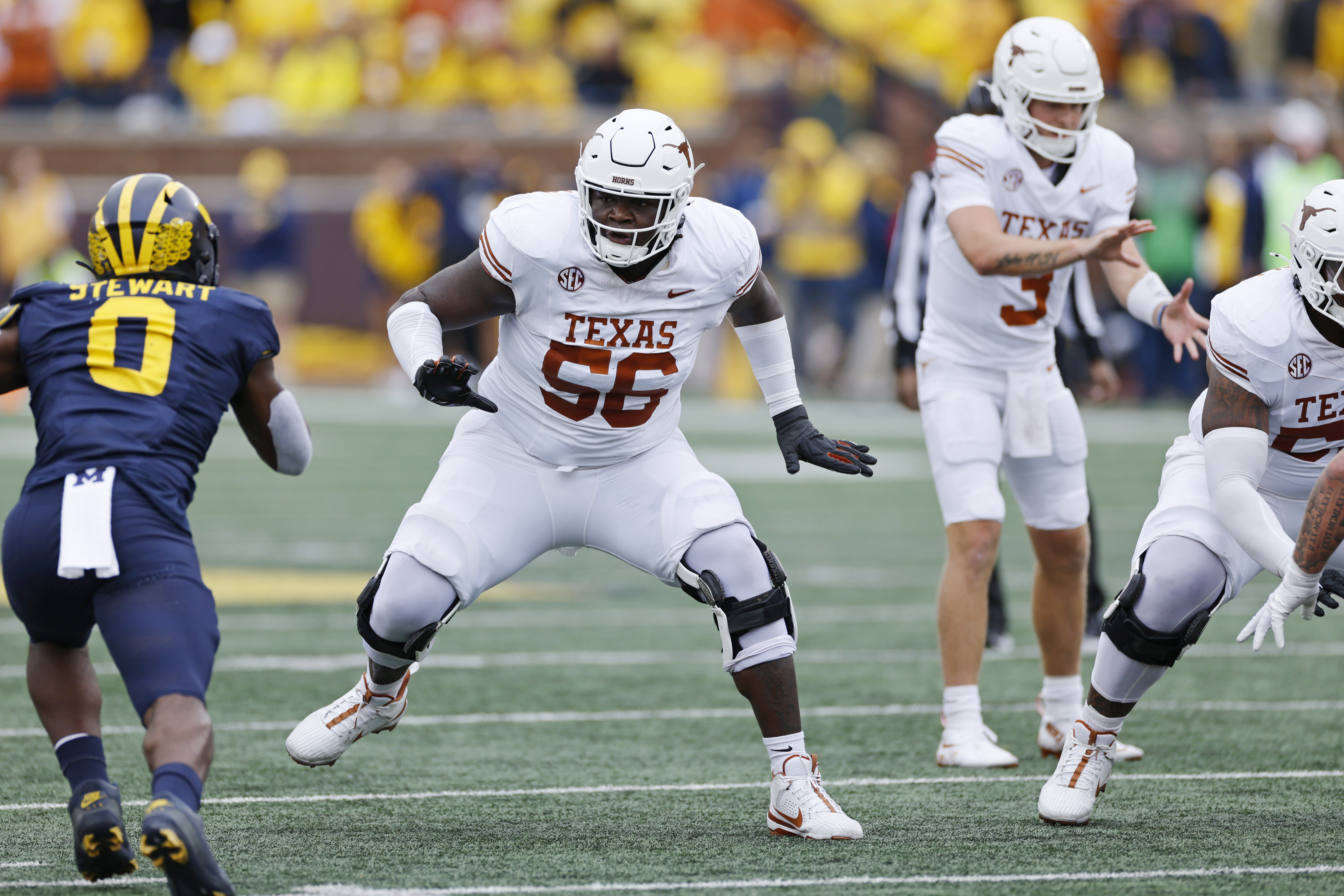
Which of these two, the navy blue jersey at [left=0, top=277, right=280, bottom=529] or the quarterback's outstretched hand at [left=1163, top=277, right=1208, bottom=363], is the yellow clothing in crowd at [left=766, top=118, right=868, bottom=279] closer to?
the quarterback's outstretched hand at [left=1163, top=277, right=1208, bottom=363]

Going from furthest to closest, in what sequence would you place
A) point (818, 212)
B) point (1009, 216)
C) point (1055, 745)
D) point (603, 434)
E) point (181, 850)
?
point (818, 212) → point (1009, 216) → point (1055, 745) → point (603, 434) → point (181, 850)

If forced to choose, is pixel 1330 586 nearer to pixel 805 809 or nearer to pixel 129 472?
pixel 805 809

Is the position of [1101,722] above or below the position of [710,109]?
above

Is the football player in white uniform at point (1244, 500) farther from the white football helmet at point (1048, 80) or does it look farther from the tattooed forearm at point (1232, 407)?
the white football helmet at point (1048, 80)

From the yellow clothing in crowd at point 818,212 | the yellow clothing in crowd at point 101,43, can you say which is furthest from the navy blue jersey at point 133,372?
the yellow clothing in crowd at point 101,43

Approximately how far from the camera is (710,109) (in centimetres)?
2094

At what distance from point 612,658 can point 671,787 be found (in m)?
2.20

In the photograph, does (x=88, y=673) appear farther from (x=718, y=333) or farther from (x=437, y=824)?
(x=718, y=333)

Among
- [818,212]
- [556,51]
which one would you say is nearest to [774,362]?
[818,212]

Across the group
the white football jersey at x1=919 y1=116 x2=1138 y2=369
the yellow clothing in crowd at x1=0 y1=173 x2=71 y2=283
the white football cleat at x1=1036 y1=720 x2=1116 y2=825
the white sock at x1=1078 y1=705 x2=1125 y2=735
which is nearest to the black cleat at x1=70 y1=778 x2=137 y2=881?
the white football cleat at x1=1036 y1=720 x2=1116 y2=825

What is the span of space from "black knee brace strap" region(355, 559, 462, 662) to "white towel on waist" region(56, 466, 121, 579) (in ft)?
2.94

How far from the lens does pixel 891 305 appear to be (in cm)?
644

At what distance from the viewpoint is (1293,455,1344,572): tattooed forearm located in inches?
168

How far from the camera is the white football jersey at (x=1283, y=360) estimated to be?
14.7ft
